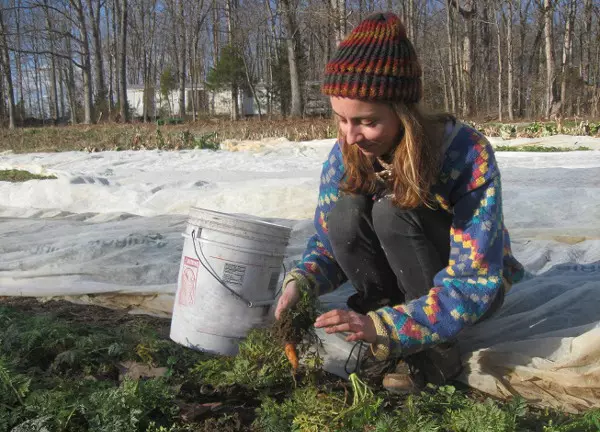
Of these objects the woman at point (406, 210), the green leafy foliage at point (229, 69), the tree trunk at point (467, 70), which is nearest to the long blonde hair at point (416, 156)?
the woman at point (406, 210)

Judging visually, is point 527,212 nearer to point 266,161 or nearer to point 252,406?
point 252,406

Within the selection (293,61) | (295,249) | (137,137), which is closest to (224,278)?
(295,249)

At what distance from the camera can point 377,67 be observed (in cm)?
175

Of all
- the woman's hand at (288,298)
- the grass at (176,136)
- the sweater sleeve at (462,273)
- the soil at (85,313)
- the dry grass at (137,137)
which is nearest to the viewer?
the sweater sleeve at (462,273)

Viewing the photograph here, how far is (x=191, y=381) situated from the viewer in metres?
1.87

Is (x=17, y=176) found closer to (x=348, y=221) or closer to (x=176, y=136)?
(x=176, y=136)

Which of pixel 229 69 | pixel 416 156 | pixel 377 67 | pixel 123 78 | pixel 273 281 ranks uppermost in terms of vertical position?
pixel 229 69

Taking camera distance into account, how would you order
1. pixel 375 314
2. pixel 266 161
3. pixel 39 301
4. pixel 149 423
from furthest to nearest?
1. pixel 266 161
2. pixel 39 301
3. pixel 375 314
4. pixel 149 423

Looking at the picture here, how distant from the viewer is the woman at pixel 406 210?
178 cm

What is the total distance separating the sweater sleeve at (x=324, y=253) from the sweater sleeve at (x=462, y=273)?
378mm

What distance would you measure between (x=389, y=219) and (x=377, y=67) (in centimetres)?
48

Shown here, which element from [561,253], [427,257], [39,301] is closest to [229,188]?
[39,301]

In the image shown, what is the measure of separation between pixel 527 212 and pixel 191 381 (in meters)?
3.02

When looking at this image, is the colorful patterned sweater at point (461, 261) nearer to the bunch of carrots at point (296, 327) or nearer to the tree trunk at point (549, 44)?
the bunch of carrots at point (296, 327)
